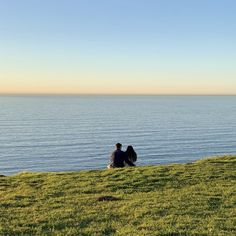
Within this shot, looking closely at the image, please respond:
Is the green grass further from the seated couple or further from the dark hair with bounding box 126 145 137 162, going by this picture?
the dark hair with bounding box 126 145 137 162

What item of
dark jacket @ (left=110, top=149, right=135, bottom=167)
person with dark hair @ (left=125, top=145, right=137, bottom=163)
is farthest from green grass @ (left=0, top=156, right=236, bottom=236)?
person with dark hair @ (left=125, top=145, right=137, bottom=163)

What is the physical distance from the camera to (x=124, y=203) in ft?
46.0

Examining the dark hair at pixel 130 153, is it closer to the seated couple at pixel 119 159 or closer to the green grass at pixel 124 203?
the seated couple at pixel 119 159

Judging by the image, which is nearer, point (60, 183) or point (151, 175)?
point (60, 183)

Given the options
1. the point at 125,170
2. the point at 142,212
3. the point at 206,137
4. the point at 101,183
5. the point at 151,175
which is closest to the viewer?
the point at 142,212

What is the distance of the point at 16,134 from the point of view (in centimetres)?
7994

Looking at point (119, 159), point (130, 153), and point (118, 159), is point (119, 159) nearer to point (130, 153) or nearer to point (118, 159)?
point (118, 159)

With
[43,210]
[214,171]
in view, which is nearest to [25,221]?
[43,210]

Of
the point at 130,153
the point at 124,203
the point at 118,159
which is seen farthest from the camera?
the point at 130,153

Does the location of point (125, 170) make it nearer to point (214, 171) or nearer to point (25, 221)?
point (214, 171)

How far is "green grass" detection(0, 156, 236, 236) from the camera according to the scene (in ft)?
36.0

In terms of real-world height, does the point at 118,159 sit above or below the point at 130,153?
below

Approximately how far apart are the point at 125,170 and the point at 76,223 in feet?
34.7

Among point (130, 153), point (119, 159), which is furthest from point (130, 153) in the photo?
point (119, 159)
